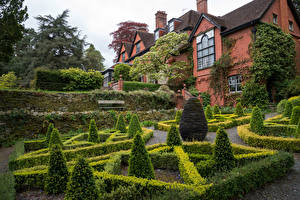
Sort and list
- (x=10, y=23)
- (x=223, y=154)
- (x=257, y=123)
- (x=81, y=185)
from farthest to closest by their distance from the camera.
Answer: (x=10, y=23), (x=257, y=123), (x=223, y=154), (x=81, y=185)

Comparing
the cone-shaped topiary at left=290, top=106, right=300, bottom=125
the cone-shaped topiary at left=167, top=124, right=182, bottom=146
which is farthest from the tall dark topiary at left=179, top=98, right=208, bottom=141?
the cone-shaped topiary at left=290, top=106, right=300, bottom=125

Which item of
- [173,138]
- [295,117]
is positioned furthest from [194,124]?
[295,117]

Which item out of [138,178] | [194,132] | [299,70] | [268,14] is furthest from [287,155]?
[299,70]

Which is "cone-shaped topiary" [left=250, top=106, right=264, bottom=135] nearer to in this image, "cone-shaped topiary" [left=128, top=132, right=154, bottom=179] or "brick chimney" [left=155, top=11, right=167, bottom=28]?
"cone-shaped topiary" [left=128, top=132, right=154, bottom=179]

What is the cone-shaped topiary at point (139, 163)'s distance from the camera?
10.9 feet

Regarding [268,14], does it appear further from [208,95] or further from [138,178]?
[138,178]

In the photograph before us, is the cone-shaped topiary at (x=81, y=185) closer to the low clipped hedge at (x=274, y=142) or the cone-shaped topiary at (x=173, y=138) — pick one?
the cone-shaped topiary at (x=173, y=138)

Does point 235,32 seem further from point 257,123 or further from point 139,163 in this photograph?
point 139,163

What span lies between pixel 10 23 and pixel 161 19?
74.0ft

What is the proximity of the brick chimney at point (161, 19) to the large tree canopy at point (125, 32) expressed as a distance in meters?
11.4

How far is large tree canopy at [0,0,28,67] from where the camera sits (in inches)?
342

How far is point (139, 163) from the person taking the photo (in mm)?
3344

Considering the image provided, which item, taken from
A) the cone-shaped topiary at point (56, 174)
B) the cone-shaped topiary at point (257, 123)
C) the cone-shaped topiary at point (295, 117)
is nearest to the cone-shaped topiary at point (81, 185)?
the cone-shaped topiary at point (56, 174)

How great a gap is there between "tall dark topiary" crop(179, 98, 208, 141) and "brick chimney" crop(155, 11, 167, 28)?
24.0 m
